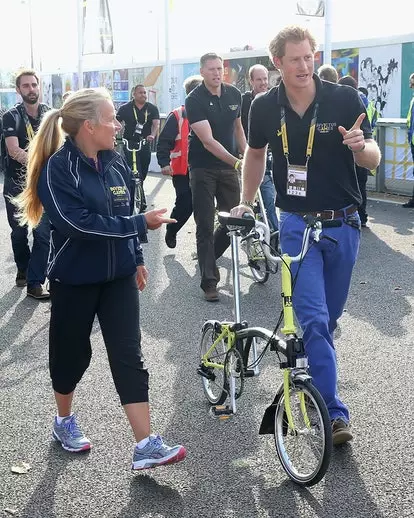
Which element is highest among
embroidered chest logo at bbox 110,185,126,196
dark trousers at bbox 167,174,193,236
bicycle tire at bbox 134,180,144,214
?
embroidered chest logo at bbox 110,185,126,196

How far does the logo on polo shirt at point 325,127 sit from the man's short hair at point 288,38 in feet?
1.30

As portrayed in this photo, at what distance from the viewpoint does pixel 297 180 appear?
4582 millimetres

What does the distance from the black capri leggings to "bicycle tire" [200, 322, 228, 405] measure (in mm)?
740

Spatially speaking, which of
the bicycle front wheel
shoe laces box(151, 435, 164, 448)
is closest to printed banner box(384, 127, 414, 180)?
the bicycle front wheel

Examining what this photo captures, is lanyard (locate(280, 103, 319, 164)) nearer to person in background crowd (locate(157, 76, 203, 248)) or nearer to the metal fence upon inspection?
person in background crowd (locate(157, 76, 203, 248))

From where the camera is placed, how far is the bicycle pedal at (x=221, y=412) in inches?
195

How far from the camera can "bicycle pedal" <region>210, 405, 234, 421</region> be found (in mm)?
4949

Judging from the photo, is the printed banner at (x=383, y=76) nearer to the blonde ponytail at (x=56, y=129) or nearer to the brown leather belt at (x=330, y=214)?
the brown leather belt at (x=330, y=214)

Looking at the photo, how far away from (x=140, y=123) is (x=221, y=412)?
10.9 metres

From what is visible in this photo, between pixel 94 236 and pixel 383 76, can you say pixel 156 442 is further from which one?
pixel 383 76

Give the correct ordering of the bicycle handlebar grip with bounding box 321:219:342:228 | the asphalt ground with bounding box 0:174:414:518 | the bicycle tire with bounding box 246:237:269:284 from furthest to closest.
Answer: the bicycle tire with bounding box 246:237:269:284, the bicycle handlebar grip with bounding box 321:219:342:228, the asphalt ground with bounding box 0:174:414:518

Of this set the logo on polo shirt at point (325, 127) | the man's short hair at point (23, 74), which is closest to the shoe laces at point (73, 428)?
the logo on polo shirt at point (325, 127)

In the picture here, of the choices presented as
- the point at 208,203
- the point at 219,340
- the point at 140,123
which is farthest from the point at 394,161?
the point at 219,340

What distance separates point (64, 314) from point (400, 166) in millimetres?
11886
